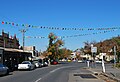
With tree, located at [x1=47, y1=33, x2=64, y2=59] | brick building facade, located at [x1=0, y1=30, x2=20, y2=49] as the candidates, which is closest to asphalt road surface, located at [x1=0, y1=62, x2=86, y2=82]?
brick building facade, located at [x1=0, y1=30, x2=20, y2=49]

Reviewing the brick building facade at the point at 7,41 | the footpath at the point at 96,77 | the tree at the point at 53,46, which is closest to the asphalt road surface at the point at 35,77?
the footpath at the point at 96,77

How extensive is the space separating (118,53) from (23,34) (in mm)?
31359

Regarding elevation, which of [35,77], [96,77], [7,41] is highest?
[7,41]

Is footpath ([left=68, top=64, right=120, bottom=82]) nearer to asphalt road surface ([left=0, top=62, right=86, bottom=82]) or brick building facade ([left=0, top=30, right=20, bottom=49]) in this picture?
asphalt road surface ([left=0, top=62, right=86, bottom=82])

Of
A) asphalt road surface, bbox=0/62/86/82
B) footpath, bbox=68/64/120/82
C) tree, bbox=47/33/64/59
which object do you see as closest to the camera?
asphalt road surface, bbox=0/62/86/82

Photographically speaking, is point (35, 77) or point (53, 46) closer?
point (35, 77)

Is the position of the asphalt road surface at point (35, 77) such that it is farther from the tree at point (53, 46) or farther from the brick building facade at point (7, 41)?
the tree at point (53, 46)

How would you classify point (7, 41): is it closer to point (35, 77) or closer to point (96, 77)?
point (35, 77)

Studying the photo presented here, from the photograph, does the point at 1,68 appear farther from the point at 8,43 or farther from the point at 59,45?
the point at 59,45

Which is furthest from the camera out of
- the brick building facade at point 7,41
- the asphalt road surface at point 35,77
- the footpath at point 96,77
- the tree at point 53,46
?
the tree at point 53,46

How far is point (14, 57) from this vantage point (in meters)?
49.2

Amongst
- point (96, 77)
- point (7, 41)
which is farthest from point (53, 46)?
point (96, 77)

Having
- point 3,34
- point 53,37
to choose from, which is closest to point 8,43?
point 3,34

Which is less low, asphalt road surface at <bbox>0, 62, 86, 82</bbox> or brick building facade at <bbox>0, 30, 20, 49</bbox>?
brick building facade at <bbox>0, 30, 20, 49</bbox>
